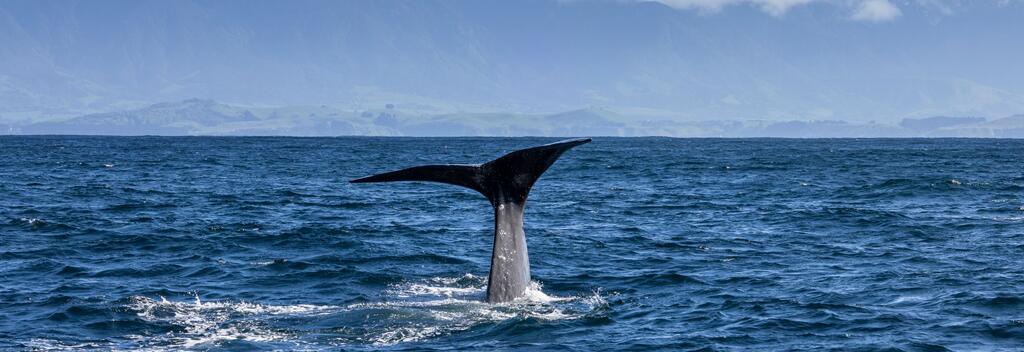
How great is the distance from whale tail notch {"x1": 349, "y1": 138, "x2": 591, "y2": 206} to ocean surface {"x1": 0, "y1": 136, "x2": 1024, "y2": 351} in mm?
1637

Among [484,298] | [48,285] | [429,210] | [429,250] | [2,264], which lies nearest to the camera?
[484,298]

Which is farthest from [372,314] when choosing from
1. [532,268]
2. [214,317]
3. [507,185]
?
[532,268]

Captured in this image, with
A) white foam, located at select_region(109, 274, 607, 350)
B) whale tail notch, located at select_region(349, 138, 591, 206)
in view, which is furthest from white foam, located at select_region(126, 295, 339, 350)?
whale tail notch, located at select_region(349, 138, 591, 206)

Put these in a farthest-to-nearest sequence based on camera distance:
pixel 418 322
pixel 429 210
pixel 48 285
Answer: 1. pixel 429 210
2. pixel 48 285
3. pixel 418 322

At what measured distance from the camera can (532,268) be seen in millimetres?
21125

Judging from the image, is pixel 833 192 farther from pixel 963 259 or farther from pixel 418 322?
pixel 418 322

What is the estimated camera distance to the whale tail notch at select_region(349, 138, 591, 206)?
15.5m

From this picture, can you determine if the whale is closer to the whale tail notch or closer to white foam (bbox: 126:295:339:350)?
the whale tail notch

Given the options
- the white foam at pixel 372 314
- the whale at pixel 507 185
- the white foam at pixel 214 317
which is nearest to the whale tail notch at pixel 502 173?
the whale at pixel 507 185

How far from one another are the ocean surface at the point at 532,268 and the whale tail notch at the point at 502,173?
1.64 metres

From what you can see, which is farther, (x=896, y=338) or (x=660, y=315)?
(x=660, y=315)

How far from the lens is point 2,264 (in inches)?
842

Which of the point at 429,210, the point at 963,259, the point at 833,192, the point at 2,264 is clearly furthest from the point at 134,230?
the point at 833,192

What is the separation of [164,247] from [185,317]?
326 inches
